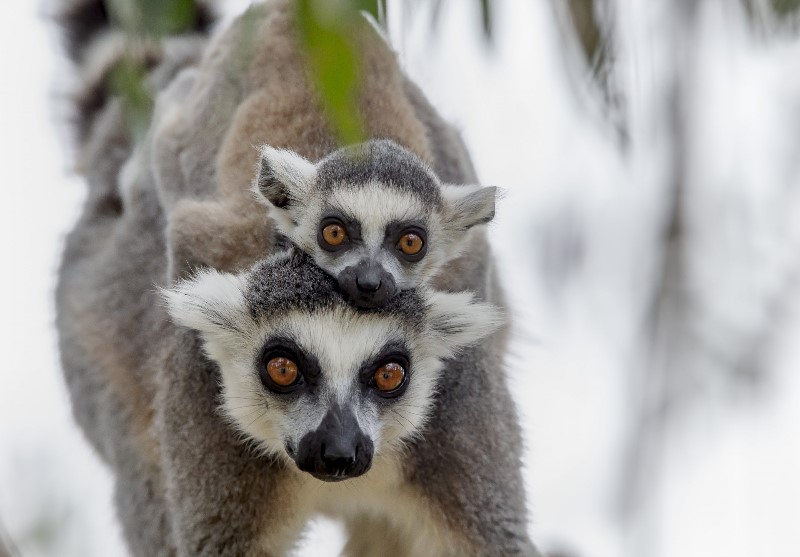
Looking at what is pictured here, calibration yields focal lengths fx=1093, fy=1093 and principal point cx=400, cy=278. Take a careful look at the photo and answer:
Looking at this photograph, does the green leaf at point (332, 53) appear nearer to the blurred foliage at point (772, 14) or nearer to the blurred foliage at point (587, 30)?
the blurred foliage at point (587, 30)

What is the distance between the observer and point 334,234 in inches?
138

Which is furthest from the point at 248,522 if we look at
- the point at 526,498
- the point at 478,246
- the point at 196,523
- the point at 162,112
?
the point at 162,112

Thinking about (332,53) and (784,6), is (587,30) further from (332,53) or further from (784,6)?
(332,53)

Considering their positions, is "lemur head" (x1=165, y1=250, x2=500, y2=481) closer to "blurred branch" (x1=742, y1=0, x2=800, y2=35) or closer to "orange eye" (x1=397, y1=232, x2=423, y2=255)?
"orange eye" (x1=397, y1=232, x2=423, y2=255)

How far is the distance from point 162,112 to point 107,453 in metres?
1.56

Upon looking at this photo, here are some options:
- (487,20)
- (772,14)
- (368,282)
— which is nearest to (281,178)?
(368,282)

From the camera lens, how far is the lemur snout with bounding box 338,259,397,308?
10.7 feet

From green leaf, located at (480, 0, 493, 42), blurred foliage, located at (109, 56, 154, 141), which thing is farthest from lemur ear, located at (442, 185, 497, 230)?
blurred foliage, located at (109, 56, 154, 141)

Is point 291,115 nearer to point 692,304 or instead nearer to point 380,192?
point 380,192

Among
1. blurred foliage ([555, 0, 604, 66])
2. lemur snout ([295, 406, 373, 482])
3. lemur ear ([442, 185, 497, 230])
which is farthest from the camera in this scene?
lemur ear ([442, 185, 497, 230])

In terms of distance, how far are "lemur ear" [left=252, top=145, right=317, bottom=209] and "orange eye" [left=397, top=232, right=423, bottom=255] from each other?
0.36m

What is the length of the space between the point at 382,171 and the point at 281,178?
0.34m

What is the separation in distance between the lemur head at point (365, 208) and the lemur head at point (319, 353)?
0.10m

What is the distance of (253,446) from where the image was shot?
364 centimetres
